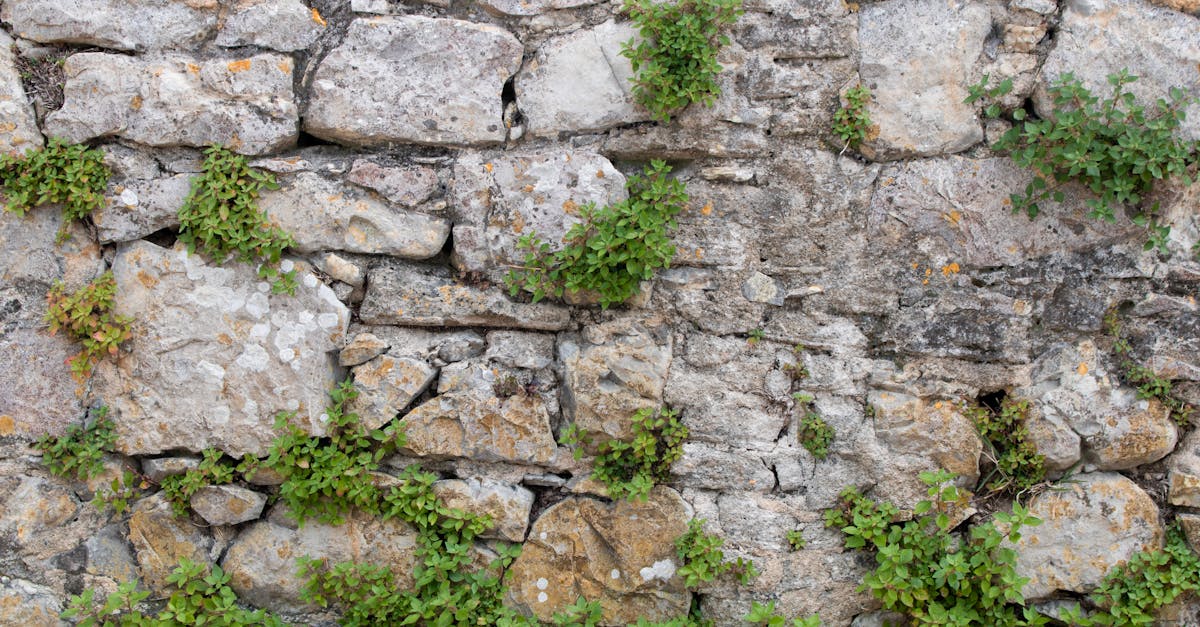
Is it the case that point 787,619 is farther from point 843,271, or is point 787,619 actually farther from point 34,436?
point 34,436

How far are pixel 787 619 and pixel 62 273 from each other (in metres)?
2.89

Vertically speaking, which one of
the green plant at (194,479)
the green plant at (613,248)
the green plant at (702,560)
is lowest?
the green plant at (702,560)

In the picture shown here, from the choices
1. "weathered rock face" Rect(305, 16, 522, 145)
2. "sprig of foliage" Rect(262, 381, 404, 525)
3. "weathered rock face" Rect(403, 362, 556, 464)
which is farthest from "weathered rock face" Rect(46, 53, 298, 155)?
"weathered rock face" Rect(403, 362, 556, 464)

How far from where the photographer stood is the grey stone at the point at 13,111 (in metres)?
2.89

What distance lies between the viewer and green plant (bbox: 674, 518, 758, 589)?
307cm

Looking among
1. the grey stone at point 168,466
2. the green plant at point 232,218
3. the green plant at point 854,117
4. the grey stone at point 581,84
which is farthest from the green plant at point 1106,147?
the grey stone at point 168,466

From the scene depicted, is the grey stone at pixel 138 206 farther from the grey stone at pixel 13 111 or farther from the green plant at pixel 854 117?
the green plant at pixel 854 117

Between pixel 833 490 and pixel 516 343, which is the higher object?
pixel 516 343

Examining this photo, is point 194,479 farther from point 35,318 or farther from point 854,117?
point 854,117

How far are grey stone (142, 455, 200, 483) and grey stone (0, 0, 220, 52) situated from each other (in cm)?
146

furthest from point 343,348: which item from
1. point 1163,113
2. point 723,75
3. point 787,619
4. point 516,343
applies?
point 1163,113

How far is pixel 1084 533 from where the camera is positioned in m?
3.02

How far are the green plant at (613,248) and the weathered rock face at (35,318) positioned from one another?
1.54 meters

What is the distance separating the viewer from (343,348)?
308cm
